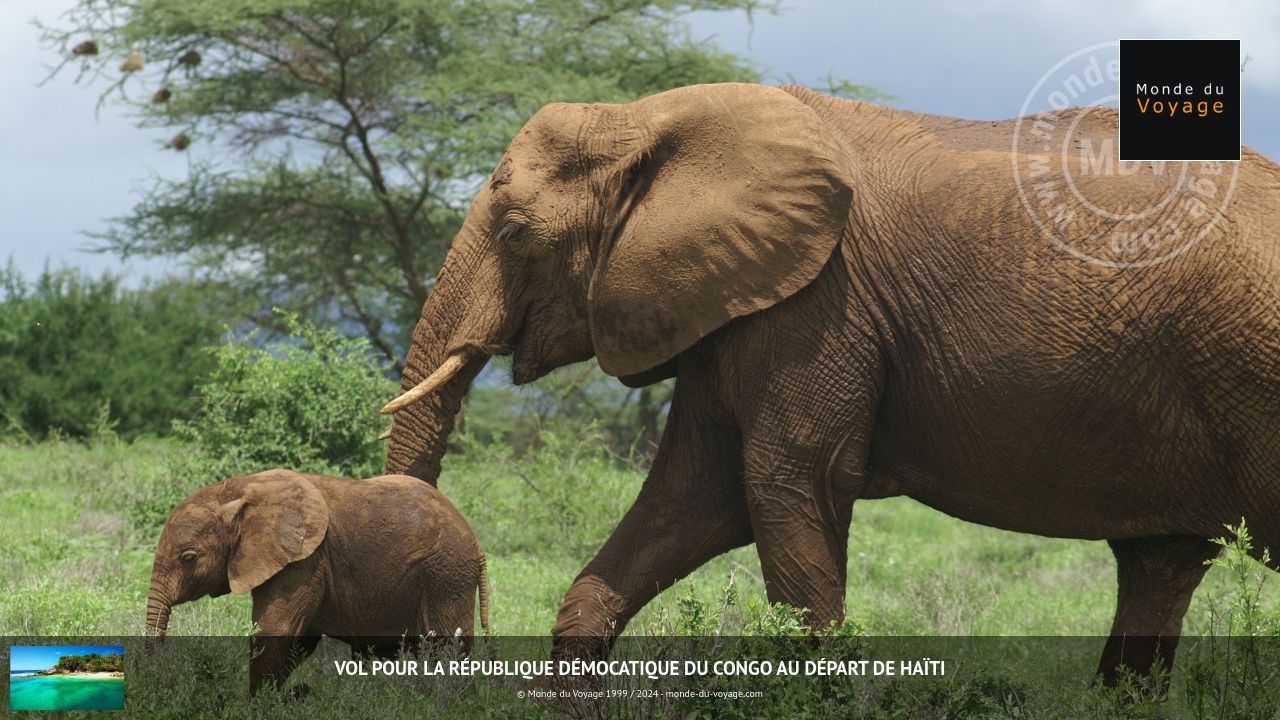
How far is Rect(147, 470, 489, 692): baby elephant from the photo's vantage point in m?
6.82

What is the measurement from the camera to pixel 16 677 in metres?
6.55

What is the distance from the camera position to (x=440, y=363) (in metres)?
6.73

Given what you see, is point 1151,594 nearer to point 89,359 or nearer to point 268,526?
point 268,526

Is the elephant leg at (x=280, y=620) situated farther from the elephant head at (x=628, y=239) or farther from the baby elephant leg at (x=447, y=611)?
the elephant head at (x=628, y=239)

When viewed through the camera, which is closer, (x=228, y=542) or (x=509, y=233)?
(x=509, y=233)

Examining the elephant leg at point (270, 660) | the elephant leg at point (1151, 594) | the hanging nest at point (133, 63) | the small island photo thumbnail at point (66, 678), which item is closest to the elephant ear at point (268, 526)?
the elephant leg at point (270, 660)

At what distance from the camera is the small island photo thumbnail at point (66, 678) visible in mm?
6465

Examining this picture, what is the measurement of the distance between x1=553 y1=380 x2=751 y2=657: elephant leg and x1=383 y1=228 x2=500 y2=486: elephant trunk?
0.91 metres

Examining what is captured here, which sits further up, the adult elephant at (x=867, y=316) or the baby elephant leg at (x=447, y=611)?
the adult elephant at (x=867, y=316)

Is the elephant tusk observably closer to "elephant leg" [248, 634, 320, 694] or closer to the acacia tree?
"elephant leg" [248, 634, 320, 694]

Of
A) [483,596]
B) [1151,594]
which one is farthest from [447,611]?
[1151,594]

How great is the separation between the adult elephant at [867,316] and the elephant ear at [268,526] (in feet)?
2.35

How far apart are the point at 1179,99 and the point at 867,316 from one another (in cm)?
220

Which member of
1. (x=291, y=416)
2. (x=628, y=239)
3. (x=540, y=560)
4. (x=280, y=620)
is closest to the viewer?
(x=628, y=239)
